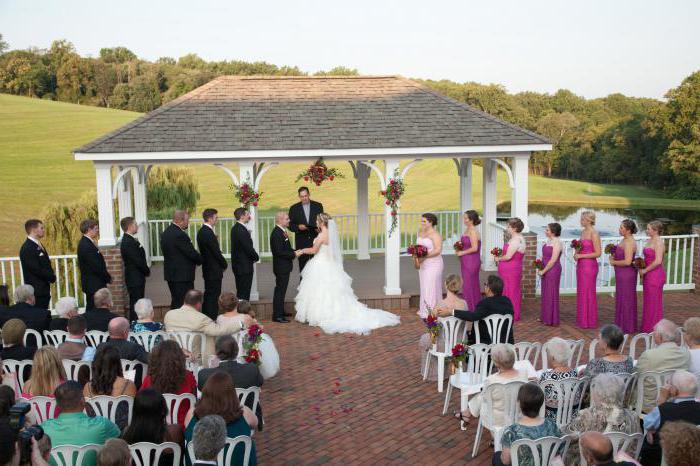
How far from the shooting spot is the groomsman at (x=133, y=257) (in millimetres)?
10133

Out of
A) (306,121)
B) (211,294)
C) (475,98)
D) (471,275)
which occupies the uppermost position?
(475,98)

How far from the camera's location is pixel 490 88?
242ft

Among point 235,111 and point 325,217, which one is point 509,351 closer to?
point 325,217

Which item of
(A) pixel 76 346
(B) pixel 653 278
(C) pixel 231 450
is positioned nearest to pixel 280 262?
(A) pixel 76 346

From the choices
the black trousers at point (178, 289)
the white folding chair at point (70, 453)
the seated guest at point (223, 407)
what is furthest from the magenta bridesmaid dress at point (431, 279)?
the white folding chair at point (70, 453)

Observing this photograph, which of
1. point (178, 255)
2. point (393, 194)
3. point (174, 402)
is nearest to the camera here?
point (174, 402)

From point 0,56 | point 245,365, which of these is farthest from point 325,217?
point 0,56

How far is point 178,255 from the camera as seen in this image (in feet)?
33.7

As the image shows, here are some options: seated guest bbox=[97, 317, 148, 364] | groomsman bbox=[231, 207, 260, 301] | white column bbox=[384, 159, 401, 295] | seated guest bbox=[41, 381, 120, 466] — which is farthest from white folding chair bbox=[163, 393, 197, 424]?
white column bbox=[384, 159, 401, 295]

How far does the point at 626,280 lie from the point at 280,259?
5.38 metres

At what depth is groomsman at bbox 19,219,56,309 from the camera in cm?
955

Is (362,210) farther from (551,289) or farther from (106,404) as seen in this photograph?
(106,404)

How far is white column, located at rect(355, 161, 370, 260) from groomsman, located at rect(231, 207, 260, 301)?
4866 millimetres

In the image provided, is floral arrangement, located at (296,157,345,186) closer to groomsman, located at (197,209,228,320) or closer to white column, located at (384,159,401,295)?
white column, located at (384,159,401,295)
